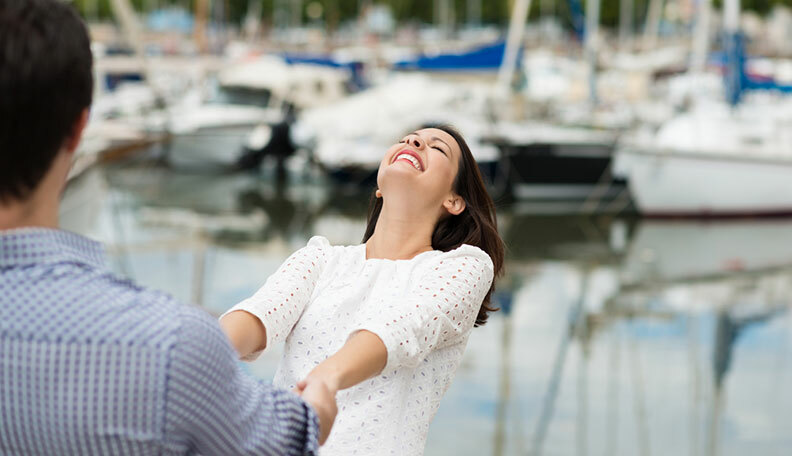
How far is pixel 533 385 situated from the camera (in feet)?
24.1

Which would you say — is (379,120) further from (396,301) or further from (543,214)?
(396,301)

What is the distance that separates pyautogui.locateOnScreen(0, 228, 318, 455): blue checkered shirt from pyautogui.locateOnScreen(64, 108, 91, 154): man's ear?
0.36 feet

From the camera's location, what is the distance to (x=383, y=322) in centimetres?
205

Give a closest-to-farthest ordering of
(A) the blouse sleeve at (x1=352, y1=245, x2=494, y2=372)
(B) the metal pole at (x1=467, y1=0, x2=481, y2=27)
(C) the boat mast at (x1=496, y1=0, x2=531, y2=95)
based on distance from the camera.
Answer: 1. (A) the blouse sleeve at (x1=352, y1=245, x2=494, y2=372)
2. (C) the boat mast at (x1=496, y1=0, x2=531, y2=95)
3. (B) the metal pole at (x1=467, y1=0, x2=481, y2=27)

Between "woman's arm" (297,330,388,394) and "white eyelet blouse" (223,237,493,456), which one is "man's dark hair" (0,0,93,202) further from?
"white eyelet blouse" (223,237,493,456)

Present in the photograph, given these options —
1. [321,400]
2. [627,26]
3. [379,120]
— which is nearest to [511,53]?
[379,120]

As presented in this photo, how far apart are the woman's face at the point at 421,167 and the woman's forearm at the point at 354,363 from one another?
459mm

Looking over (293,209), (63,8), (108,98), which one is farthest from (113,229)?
(108,98)

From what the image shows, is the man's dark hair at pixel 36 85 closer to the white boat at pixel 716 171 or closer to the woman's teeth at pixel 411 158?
the woman's teeth at pixel 411 158

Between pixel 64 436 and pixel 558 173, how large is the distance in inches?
684

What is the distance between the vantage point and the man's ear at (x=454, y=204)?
247 cm

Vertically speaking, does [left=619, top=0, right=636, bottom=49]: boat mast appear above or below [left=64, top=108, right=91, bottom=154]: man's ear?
below

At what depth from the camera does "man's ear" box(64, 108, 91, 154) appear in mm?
1391

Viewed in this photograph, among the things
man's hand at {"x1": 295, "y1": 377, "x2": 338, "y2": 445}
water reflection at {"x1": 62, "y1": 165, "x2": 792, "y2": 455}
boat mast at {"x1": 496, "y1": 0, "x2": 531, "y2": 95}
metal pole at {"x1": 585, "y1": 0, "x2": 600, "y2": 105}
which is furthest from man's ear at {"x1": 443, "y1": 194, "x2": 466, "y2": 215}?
metal pole at {"x1": 585, "y1": 0, "x2": 600, "y2": 105}
